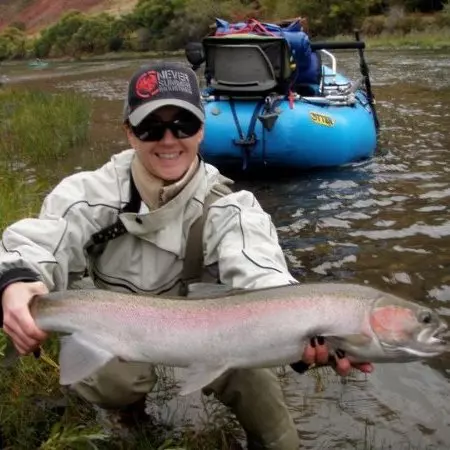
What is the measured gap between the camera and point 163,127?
3.05 meters

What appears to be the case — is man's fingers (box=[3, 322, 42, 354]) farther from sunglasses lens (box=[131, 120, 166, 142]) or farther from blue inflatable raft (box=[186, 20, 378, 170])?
blue inflatable raft (box=[186, 20, 378, 170])

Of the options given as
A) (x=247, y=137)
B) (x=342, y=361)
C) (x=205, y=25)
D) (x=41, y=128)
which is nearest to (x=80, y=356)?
(x=342, y=361)

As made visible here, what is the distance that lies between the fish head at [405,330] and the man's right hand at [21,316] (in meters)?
1.23

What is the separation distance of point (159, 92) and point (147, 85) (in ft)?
0.23

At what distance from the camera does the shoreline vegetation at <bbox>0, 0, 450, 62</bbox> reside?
38.3m

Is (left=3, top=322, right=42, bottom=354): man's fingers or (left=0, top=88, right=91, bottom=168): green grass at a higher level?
(left=3, top=322, right=42, bottom=354): man's fingers

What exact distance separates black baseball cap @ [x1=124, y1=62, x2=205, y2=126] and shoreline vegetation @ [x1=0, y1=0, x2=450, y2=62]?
28.0 metres

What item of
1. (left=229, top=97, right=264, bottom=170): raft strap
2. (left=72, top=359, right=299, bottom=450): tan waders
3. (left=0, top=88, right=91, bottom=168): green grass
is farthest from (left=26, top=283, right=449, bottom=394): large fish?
(left=0, top=88, right=91, bottom=168): green grass

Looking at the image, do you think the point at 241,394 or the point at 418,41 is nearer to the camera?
the point at 241,394

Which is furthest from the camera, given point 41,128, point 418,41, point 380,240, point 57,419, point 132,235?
point 418,41

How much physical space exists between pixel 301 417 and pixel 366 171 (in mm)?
5699

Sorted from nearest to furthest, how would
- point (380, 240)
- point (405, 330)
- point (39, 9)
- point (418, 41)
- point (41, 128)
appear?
point (405, 330) → point (380, 240) → point (41, 128) → point (418, 41) → point (39, 9)

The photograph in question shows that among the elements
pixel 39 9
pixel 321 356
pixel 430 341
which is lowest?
pixel 39 9

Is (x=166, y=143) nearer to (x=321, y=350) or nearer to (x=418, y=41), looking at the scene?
(x=321, y=350)
